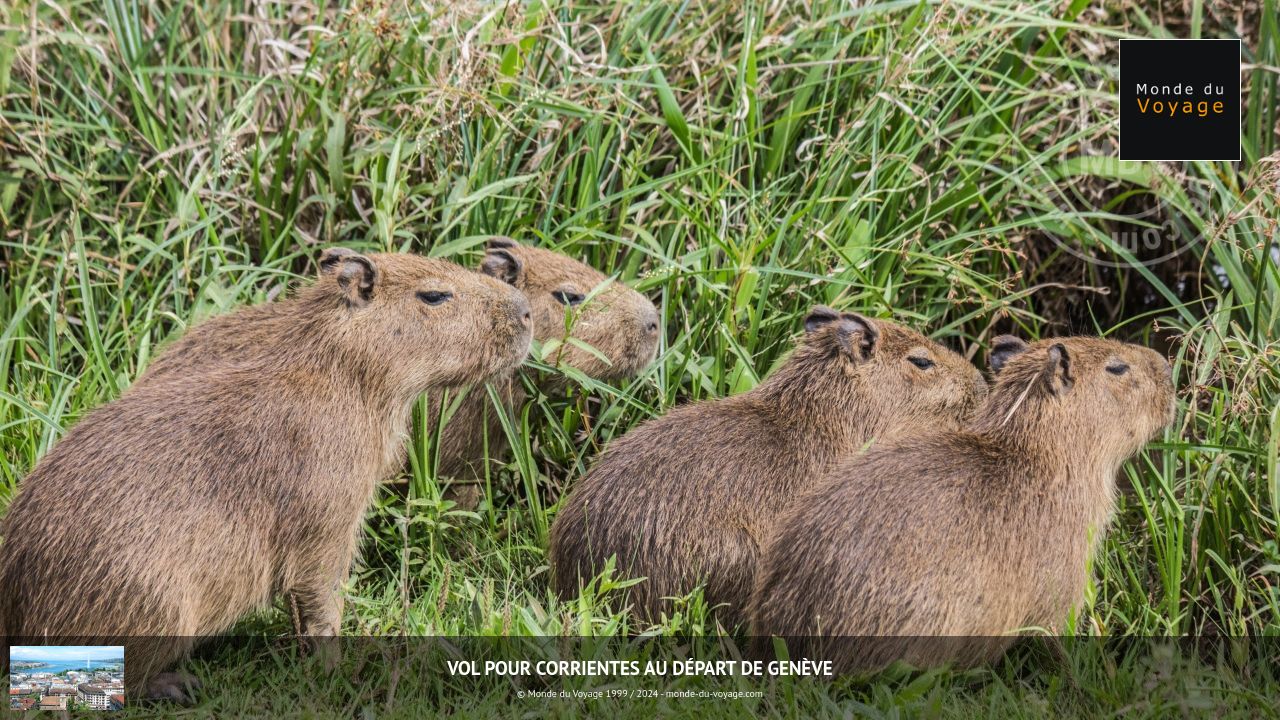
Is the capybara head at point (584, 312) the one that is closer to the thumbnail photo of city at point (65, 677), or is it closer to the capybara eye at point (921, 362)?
the capybara eye at point (921, 362)

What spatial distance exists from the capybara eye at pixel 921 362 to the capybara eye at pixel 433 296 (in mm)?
1407

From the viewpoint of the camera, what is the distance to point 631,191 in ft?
15.8

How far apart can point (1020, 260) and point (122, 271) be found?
10.8 feet

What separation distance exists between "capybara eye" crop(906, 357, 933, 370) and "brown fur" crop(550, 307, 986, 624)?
0.03 ft

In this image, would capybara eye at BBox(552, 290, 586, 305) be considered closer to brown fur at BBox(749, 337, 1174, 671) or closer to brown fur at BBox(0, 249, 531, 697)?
brown fur at BBox(0, 249, 531, 697)

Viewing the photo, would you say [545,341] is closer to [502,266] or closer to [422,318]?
[502,266]

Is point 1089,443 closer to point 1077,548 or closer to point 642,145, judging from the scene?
point 1077,548

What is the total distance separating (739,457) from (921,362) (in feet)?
2.36

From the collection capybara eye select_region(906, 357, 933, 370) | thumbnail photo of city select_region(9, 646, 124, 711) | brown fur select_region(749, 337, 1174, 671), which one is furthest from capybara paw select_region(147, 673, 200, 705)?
A: capybara eye select_region(906, 357, 933, 370)

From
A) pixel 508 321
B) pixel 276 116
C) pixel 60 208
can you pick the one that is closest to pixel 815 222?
pixel 508 321

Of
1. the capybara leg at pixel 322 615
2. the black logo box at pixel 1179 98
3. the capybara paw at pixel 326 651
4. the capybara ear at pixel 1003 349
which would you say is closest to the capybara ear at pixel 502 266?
the capybara leg at pixel 322 615

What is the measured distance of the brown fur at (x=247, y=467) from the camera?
353cm

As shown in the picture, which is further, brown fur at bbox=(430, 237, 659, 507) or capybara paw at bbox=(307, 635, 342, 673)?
brown fur at bbox=(430, 237, 659, 507)

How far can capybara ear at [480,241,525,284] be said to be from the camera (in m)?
4.74
